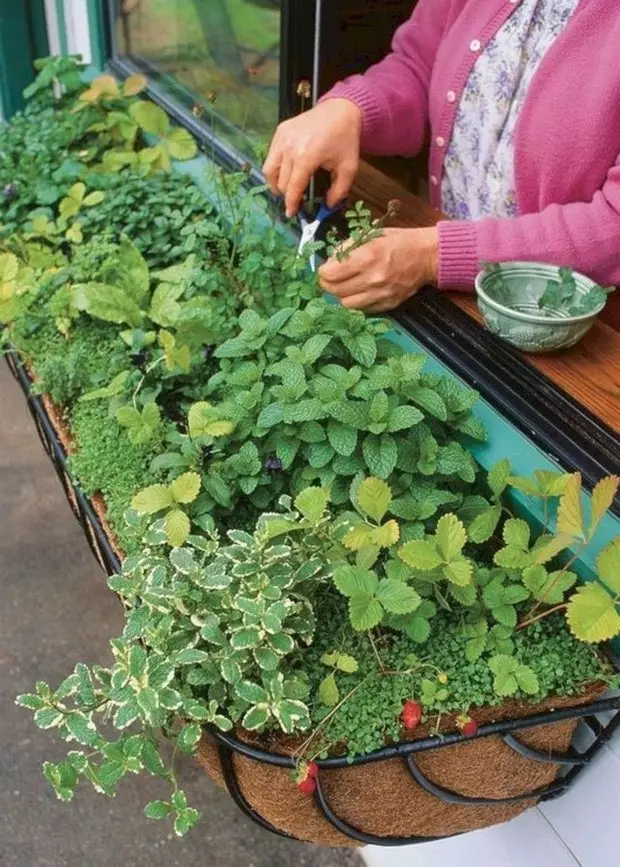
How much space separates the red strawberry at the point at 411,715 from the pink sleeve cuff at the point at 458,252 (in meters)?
0.65

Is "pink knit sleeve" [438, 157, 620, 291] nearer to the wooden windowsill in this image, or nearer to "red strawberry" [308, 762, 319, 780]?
the wooden windowsill

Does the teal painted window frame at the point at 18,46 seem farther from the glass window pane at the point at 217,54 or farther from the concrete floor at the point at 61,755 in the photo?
the concrete floor at the point at 61,755

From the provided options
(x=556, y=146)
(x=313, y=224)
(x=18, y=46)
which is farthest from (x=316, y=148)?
(x=18, y=46)

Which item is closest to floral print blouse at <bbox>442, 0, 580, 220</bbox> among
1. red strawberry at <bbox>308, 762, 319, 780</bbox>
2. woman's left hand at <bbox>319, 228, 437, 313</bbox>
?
woman's left hand at <bbox>319, 228, 437, 313</bbox>

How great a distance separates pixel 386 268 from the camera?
1331mm

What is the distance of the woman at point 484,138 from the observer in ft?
4.08

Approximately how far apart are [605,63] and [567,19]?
145mm

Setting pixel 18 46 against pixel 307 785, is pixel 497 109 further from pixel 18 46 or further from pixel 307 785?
pixel 18 46

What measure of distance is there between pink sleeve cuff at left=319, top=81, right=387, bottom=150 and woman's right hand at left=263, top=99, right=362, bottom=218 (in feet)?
0.06

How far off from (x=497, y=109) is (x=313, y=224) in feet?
1.21

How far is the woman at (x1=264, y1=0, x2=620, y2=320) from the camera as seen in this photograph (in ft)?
4.08

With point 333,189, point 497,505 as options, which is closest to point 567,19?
point 333,189

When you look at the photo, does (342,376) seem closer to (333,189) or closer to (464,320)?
(464,320)

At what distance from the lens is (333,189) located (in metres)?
1.53
